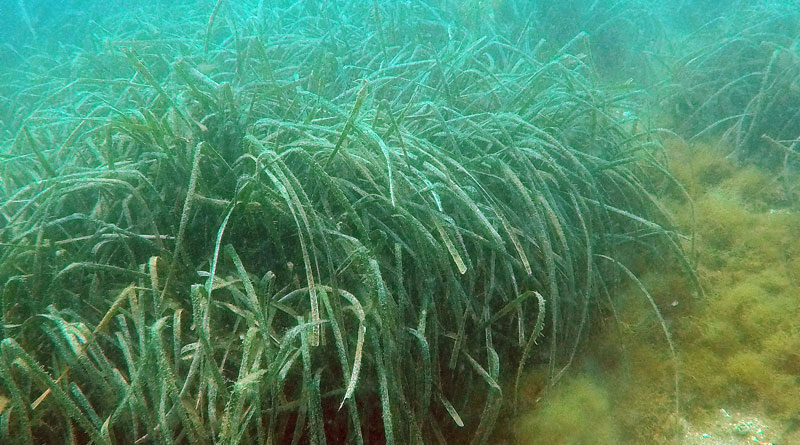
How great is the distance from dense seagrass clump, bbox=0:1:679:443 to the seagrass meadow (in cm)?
1

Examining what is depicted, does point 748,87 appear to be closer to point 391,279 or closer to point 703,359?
point 703,359

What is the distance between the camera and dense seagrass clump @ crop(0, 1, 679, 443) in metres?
1.40

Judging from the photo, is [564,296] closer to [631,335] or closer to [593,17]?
[631,335]

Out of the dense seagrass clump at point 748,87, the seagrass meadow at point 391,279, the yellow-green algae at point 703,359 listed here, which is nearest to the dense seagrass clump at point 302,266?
the seagrass meadow at point 391,279

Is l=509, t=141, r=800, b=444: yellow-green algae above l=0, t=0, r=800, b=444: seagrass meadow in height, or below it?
below

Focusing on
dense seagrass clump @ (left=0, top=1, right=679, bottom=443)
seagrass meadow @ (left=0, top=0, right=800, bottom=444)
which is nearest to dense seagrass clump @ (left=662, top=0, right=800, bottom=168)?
seagrass meadow @ (left=0, top=0, right=800, bottom=444)

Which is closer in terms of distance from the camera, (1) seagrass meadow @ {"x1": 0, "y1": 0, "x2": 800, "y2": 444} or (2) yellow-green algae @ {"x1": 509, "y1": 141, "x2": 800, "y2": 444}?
(1) seagrass meadow @ {"x1": 0, "y1": 0, "x2": 800, "y2": 444}

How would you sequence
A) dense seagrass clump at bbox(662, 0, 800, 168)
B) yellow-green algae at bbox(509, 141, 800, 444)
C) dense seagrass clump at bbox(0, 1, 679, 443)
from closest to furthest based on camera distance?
1. dense seagrass clump at bbox(0, 1, 679, 443)
2. yellow-green algae at bbox(509, 141, 800, 444)
3. dense seagrass clump at bbox(662, 0, 800, 168)

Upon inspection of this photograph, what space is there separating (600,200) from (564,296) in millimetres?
466

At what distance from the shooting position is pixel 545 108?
8.46 ft

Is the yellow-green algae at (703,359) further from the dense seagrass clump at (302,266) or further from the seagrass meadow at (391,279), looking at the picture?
the dense seagrass clump at (302,266)

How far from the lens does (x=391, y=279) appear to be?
1.73m

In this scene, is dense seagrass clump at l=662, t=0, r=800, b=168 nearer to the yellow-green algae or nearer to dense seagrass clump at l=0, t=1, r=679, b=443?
the yellow-green algae

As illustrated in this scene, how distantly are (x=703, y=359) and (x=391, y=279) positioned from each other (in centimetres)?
123
